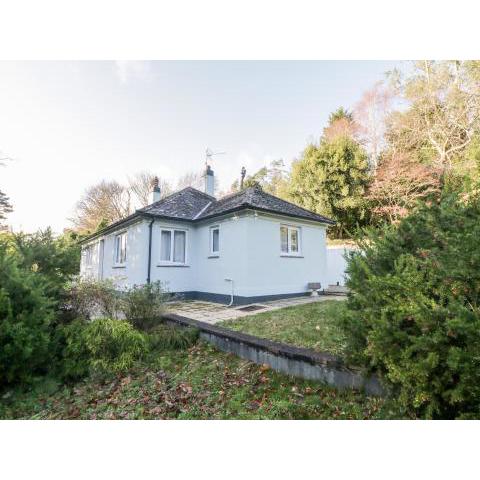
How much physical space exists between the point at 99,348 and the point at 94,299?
1391mm

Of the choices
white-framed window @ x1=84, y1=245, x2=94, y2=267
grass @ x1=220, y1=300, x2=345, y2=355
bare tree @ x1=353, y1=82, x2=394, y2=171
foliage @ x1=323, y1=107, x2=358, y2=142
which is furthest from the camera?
foliage @ x1=323, y1=107, x2=358, y2=142

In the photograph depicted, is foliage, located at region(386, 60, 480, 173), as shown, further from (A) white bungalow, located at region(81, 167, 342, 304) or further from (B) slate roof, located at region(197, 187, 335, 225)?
(A) white bungalow, located at region(81, 167, 342, 304)

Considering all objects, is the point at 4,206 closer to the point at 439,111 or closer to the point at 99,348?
the point at 99,348

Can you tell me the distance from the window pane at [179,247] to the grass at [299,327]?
229 inches

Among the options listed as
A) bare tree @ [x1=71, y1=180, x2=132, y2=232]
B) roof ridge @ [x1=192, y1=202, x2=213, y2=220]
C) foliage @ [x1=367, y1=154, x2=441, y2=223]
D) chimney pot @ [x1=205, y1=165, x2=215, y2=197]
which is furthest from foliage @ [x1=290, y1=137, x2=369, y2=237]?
bare tree @ [x1=71, y1=180, x2=132, y2=232]

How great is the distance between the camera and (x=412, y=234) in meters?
3.53

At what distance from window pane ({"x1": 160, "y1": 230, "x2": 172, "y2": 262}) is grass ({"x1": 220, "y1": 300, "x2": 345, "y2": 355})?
19.3 ft

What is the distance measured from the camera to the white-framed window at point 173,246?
12484mm

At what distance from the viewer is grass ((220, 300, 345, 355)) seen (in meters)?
5.13

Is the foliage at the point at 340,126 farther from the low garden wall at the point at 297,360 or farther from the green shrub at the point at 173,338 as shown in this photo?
the low garden wall at the point at 297,360

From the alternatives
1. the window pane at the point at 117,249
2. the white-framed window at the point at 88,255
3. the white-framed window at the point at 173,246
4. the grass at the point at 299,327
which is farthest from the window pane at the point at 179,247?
the white-framed window at the point at 88,255

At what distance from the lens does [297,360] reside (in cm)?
431
